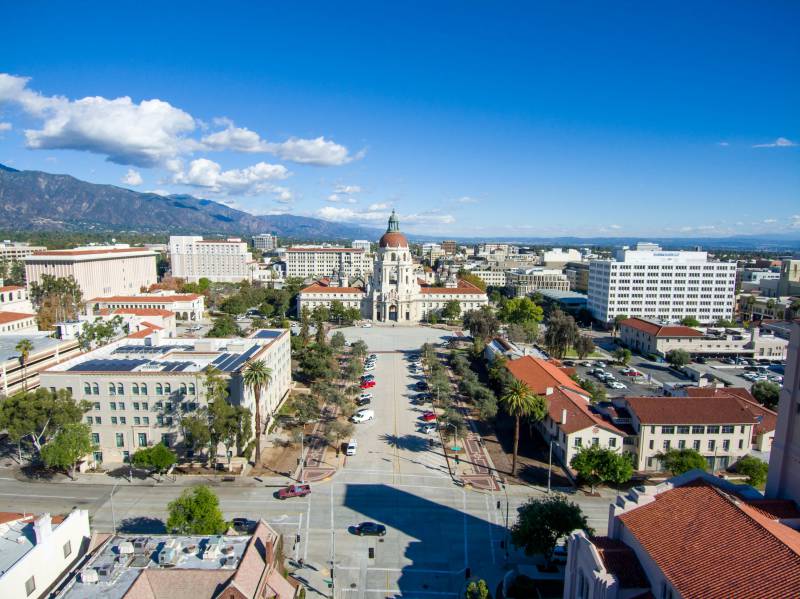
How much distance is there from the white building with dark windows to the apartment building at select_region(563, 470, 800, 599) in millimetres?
111087

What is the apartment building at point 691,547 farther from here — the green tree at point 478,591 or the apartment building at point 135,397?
the apartment building at point 135,397

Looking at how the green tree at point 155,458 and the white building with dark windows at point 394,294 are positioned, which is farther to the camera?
the white building with dark windows at point 394,294

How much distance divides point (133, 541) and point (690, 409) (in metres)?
46.9

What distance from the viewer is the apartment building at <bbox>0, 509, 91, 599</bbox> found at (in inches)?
949

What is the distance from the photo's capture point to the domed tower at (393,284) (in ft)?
452

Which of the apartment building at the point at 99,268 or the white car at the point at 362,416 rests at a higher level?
the apartment building at the point at 99,268

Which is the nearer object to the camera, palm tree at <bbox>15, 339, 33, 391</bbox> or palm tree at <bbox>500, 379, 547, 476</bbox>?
palm tree at <bbox>500, 379, 547, 476</bbox>

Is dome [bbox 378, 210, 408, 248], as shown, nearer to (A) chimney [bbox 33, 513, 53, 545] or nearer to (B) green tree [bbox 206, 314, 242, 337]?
(B) green tree [bbox 206, 314, 242, 337]

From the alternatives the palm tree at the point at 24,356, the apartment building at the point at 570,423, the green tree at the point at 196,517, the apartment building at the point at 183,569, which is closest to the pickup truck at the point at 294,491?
the green tree at the point at 196,517

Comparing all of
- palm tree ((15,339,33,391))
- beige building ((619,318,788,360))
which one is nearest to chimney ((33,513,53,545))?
palm tree ((15,339,33,391))

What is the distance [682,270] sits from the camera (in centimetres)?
12288

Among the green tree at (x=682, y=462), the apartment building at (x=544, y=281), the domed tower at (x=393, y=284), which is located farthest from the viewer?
the apartment building at (x=544, y=281)

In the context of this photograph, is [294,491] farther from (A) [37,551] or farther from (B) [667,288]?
(B) [667,288]

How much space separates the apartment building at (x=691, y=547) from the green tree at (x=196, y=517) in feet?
71.1
